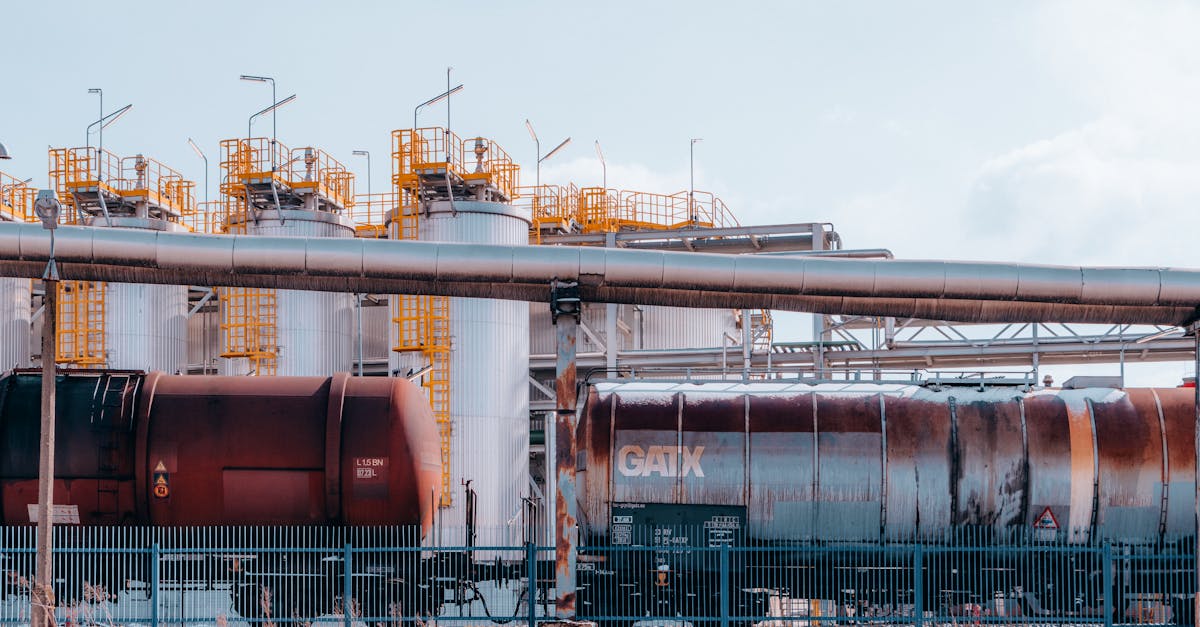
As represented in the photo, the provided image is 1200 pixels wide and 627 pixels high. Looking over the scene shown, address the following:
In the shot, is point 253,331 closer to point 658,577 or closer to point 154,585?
point 154,585

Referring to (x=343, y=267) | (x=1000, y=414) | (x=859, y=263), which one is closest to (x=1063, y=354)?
(x=1000, y=414)

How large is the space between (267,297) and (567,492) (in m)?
18.1

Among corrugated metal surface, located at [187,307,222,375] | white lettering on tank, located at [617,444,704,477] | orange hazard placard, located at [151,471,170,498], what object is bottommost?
orange hazard placard, located at [151,471,170,498]

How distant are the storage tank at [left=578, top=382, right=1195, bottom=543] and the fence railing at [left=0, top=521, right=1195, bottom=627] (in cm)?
29

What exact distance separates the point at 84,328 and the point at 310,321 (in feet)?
23.0

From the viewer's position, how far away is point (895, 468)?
18.3 m

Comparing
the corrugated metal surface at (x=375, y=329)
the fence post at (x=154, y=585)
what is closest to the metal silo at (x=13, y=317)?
the corrugated metal surface at (x=375, y=329)

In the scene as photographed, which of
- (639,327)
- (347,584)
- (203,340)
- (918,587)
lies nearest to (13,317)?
(203,340)

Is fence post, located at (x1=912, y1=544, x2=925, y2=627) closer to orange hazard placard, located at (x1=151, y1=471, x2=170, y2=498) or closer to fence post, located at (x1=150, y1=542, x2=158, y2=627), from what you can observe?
fence post, located at (x1=150, y1=542, x2=158, y2=627)

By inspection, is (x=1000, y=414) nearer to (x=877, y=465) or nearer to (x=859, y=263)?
(x=877, y=465)

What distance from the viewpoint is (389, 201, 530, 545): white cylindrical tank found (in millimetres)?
29453

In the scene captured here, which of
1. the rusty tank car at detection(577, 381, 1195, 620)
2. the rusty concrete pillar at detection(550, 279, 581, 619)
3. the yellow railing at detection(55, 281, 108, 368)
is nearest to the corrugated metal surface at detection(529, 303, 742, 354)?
the yellow railing at detection(55, 281, 108, 368)

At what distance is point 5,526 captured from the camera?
18.1 meters

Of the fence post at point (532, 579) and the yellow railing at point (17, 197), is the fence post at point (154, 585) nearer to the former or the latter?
the fence post at point (532, 579)
